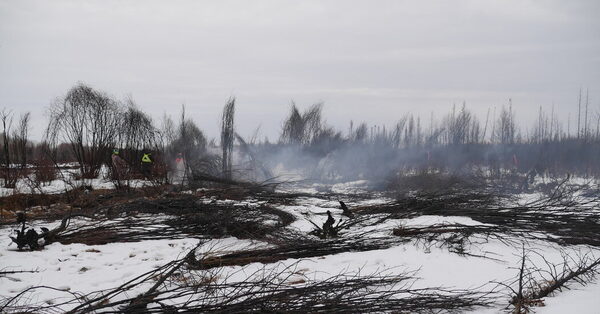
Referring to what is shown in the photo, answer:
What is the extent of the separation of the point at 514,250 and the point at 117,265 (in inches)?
239

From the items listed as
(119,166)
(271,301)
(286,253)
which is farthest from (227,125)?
(271,301)

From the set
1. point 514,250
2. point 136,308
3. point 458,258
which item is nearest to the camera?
point 136,308

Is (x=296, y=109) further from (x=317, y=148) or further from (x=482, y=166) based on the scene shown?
(x=482, y=166)

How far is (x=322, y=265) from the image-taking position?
17.9ft

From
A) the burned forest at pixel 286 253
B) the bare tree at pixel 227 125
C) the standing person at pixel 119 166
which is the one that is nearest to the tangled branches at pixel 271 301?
the burned forest at pixel 286 253

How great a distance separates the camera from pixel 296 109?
85.9 feet

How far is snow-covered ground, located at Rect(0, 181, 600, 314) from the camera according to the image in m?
4.42

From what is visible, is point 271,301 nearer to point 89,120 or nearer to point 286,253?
point 286,253

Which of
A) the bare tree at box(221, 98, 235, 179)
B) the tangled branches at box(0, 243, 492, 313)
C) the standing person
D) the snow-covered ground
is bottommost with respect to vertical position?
the snow-covered ground

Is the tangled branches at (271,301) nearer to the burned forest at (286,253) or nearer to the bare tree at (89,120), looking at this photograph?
the burned forest at (286,253)

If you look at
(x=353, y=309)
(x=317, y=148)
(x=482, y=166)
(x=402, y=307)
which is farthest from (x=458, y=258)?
(x=482, y=166)

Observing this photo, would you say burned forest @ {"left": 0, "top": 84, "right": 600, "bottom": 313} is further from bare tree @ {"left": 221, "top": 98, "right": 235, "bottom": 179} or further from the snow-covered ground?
bare tree @ {"left": 221, "top": 98, "right": 235, "bottom": 179}

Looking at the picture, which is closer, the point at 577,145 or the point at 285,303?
the point at 285,303

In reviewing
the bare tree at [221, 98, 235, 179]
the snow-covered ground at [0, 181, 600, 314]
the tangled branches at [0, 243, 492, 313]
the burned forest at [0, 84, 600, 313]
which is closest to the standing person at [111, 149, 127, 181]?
the burned forest at [0, 84, 600, 313]
